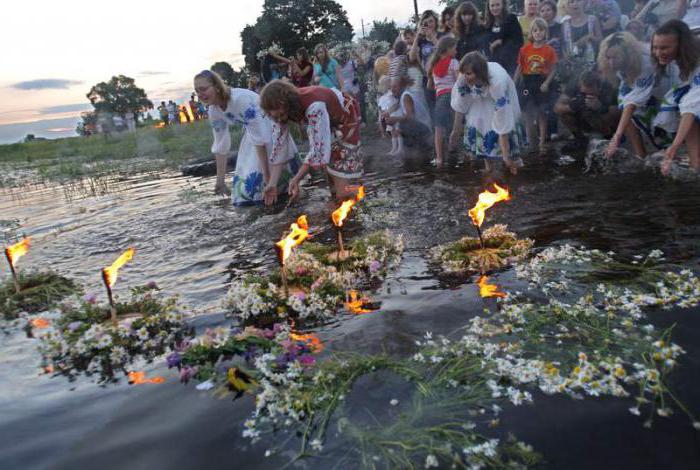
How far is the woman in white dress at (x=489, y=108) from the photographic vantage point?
7.84 m

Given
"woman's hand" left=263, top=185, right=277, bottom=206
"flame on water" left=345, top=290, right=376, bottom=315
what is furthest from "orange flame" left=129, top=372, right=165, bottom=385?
"woman's hand" left=263, top=185, right=277, bottom=206

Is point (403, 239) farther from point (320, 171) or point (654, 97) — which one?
point (320, 171)

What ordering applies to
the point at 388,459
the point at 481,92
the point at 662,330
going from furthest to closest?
1. the point at 481,92
2. the point at 662,330
3. the point at 388,459

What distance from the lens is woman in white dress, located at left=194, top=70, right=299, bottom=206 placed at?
714 cm

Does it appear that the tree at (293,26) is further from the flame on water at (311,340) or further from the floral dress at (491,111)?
the flame on water at (311,340)

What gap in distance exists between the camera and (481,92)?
8219 millimetres

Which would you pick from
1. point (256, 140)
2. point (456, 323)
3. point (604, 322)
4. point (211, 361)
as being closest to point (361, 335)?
point (456, 323)

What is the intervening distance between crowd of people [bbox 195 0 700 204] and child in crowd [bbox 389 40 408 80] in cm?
2

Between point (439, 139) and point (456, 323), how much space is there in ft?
21.7

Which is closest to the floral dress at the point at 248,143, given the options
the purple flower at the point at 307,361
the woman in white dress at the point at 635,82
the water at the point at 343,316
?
the water at the point at 343,316

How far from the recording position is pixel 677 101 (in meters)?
6.62

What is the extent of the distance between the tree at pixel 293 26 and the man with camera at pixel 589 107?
4828 centimetres

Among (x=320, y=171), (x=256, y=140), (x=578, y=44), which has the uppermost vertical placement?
(x=578, y=44)

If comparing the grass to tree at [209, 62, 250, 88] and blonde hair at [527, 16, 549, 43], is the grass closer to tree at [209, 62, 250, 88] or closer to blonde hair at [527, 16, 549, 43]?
blonde hair at [527, 16, 549, 43]
